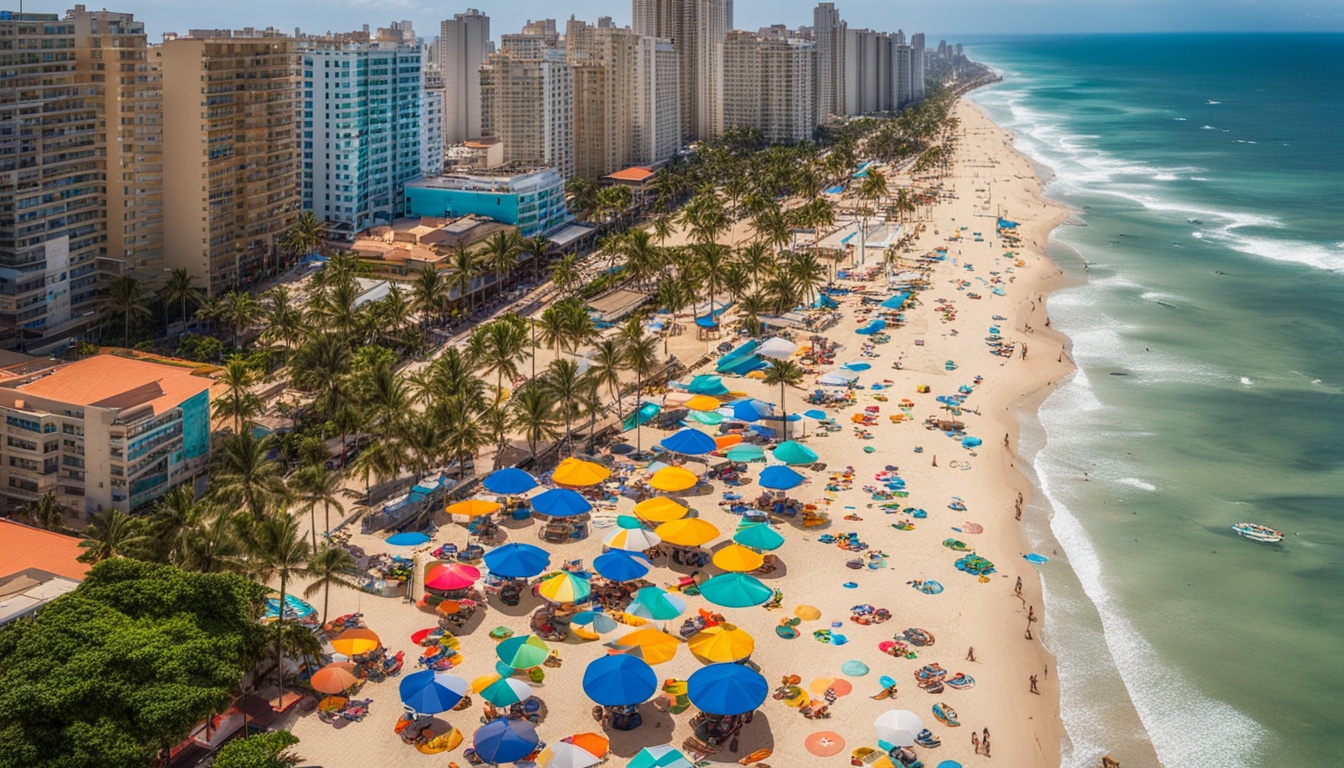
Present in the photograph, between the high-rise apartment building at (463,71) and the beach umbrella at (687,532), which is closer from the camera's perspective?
the beach umbrella at (687,532)

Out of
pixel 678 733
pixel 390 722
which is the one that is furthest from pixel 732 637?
pixel 390 722

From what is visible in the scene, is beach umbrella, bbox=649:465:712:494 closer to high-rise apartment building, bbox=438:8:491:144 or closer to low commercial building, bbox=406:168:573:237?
low commercial building, bbox=406:168:573:237

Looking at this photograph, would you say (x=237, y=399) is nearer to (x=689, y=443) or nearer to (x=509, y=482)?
(x=509, y=482)

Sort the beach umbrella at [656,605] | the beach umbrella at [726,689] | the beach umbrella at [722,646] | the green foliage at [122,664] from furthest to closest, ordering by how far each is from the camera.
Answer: the beach umbrella at [656,605], the beach umbrella at [722,646], the beach umbrella at [726,689], the green foliage at [122,664]

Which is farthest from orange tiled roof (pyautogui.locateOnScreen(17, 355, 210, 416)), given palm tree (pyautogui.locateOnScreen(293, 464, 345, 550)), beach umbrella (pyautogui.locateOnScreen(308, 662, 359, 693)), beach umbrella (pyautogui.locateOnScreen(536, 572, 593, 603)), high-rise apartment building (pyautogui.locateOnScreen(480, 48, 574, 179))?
high-rise apartment building (pyautogui.locateOnScreen(480, 48, 574, 179))

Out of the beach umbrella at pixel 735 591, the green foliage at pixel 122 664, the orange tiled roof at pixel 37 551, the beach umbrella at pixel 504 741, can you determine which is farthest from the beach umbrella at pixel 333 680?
the beach umbrella at pixel 735 591

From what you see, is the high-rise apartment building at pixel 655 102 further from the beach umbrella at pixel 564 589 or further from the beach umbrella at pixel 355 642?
the beach umbrella at pixel 355 642

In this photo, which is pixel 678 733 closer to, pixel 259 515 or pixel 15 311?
pixel 259 515
